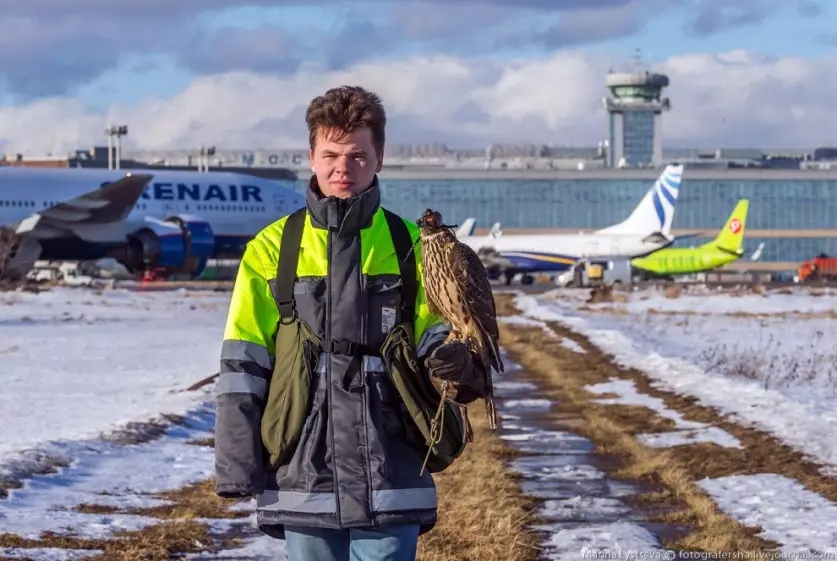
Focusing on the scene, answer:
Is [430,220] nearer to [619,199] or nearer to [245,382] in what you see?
[245,382]

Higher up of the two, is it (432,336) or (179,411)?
(432,336)

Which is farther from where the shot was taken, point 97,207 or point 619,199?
point 619,199

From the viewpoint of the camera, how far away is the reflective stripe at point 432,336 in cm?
467

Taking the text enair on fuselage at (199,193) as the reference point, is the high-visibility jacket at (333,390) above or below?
above

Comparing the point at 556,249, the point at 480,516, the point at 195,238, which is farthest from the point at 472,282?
the point at 556,249

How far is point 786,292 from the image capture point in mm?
62281

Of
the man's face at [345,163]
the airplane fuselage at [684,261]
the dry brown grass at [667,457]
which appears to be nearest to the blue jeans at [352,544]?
the man's face at [345,163]

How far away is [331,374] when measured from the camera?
464 cm

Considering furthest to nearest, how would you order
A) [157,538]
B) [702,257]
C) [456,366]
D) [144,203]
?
[702,257] → [144,203] → [157,538] → [456,366]

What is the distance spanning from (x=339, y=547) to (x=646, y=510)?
555 centimetres

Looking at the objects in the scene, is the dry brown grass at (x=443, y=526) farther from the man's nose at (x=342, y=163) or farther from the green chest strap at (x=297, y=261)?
the man's nose at (x=342, y=163)

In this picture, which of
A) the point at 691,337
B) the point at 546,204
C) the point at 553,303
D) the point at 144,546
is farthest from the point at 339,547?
the point at 546,204

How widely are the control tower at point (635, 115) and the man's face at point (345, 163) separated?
155m

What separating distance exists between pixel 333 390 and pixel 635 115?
167382 mm
